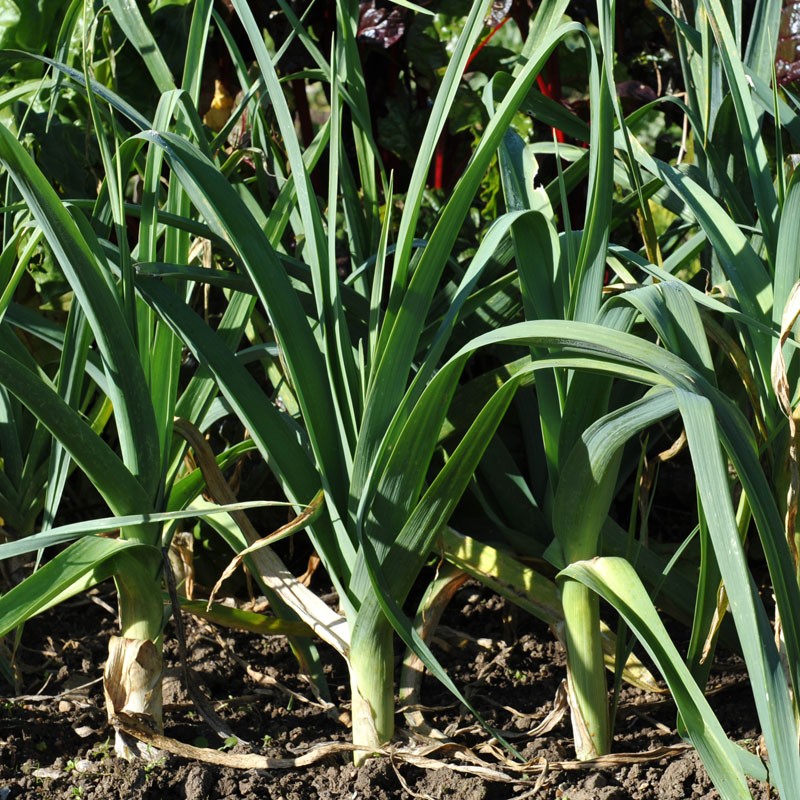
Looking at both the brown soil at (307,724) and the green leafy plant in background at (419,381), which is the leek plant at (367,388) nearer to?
the green leafy plant in background at (419,381)

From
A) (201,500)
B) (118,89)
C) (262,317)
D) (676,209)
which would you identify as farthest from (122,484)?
(118,89)

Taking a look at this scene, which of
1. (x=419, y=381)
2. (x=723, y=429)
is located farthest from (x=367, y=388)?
(x=723, y=429)

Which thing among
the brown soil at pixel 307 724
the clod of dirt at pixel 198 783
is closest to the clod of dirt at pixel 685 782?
the brown soil at pixel 307 724

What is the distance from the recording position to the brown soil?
36.9 inches

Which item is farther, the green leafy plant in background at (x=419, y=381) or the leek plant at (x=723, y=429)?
the green leafy plant in background at (x=419, y=381)

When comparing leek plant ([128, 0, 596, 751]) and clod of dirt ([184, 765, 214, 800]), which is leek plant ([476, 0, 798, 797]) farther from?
clod of dirt ([184, 765, 214, 800])

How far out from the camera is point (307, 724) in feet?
3.63

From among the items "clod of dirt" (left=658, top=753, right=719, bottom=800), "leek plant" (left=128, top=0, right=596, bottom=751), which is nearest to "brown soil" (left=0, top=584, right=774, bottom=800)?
"clod of dirt" (left=658, top=753, right=719, bottom=800)

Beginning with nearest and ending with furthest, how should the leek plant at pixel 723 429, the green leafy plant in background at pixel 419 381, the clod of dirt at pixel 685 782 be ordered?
the leek plant at pixel 723 429 < the green leafy plant in background at pixel 419 381 < the clod of dirt at pixel 685 782

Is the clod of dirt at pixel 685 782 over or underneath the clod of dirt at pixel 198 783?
underneath

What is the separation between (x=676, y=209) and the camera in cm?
117

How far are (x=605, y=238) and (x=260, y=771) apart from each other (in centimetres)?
66

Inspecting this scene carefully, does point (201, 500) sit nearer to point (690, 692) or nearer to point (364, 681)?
point (364, 681)

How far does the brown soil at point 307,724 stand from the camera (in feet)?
3.08
